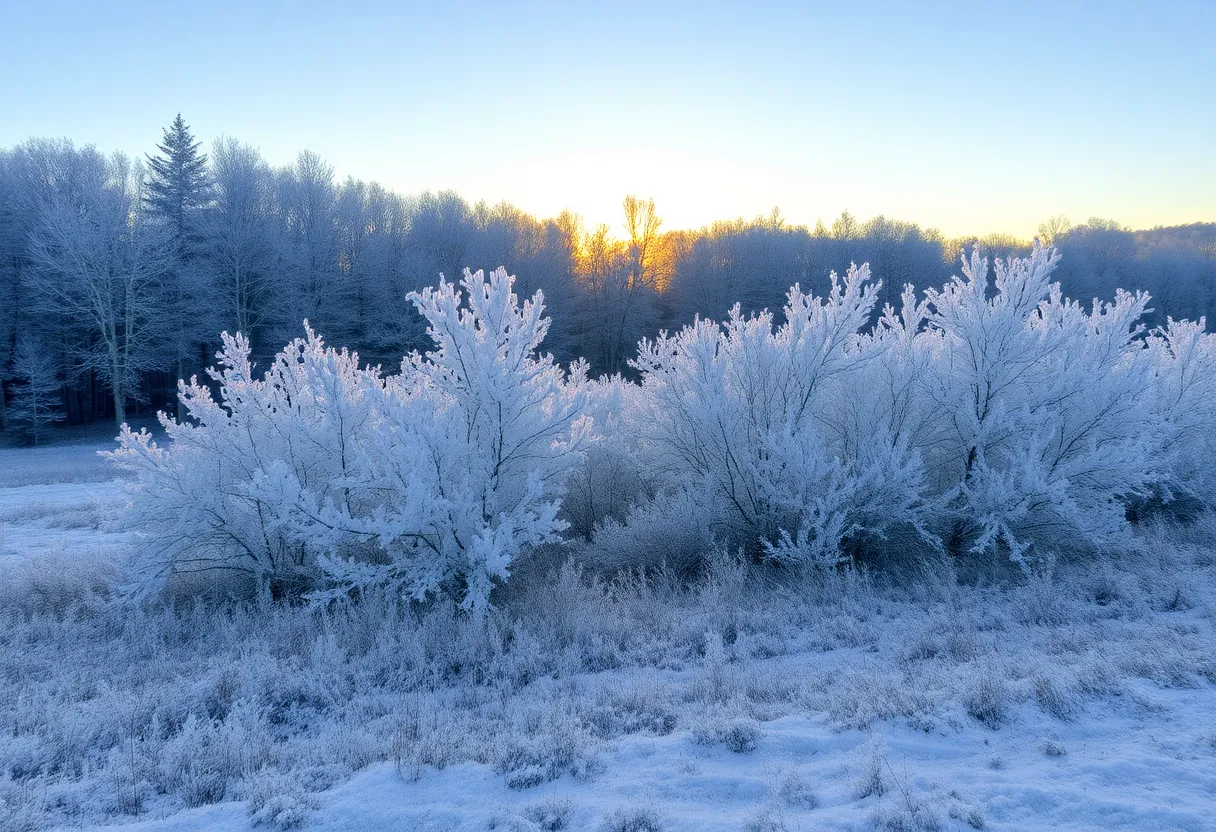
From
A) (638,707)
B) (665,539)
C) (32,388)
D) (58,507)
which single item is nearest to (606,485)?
(665,539)

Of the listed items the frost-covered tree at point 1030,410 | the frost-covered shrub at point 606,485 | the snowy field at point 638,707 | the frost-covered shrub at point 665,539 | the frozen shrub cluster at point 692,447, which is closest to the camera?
the snowy field at point 638,707

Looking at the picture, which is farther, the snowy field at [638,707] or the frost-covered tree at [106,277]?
the frost-covered tree at [106,277]

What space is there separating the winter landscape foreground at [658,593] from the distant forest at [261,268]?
21924 mm

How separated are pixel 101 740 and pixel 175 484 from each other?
11.4 ft

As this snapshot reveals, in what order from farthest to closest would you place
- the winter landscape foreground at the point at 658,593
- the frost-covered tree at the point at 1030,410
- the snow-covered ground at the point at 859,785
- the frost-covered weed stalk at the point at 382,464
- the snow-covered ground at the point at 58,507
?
the snow-covered ground at the point at 58,507, the frost-covered tree at the point at 1030,410, the frost-covered weed stalk at the point at 382,464, the winter landscape foreground at the point at 658,593, the snow-covered ground at the point at 859,785

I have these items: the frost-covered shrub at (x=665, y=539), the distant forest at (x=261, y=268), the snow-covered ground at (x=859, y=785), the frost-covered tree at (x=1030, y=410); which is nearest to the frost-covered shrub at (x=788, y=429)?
the frost-covered shrub at (x=665, y=539)

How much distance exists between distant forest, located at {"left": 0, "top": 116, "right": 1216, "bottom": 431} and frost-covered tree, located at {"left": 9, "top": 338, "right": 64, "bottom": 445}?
0.11 meters

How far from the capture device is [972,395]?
810cm

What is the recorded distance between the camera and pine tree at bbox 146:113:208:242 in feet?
104

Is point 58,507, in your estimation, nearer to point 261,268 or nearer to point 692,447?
point 692,447

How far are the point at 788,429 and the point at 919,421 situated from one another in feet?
6.64

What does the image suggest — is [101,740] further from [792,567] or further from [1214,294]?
[1214,294]

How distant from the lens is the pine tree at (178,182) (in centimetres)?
3166

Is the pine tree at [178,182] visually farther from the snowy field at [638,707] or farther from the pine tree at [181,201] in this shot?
the snowy field at [638,707]
